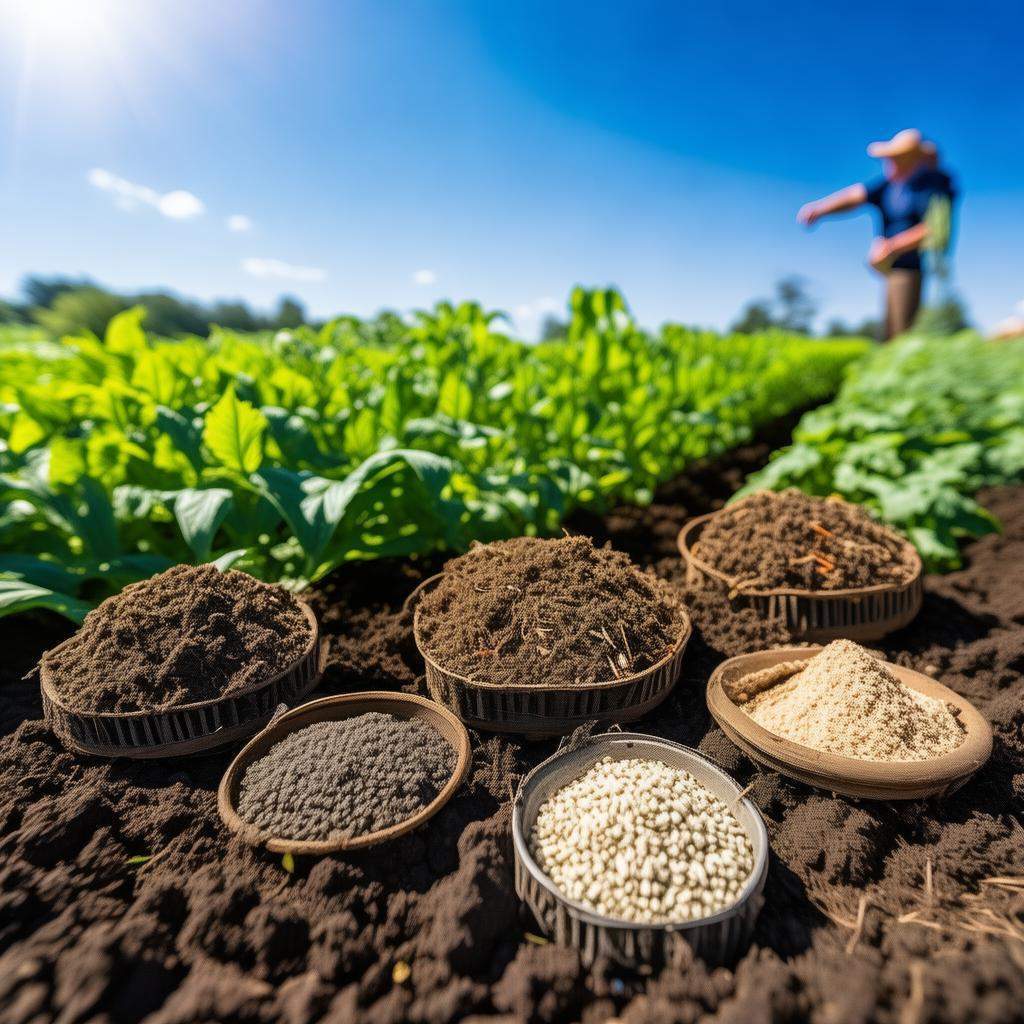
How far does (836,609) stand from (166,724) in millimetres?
2383

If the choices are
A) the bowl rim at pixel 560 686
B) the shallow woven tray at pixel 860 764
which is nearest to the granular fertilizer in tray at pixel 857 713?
the shallow woven tray at pixel 860 764

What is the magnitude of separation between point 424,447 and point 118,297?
2829cm

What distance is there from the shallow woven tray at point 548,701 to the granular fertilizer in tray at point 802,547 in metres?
0.88

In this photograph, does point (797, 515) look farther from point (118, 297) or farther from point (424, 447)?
point (118, 297)

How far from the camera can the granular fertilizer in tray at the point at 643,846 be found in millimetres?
1317

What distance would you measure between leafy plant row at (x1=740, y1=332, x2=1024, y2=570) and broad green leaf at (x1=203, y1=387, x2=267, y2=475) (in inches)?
110

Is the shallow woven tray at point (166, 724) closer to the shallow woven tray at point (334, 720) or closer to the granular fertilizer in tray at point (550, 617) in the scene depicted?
the shallow woven tray at point (334, 720)

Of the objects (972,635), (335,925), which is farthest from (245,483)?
(972,635)

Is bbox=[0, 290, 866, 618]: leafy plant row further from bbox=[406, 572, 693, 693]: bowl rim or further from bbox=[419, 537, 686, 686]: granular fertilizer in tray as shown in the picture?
bbox=[406, 572, 693, 693]: bowl rim

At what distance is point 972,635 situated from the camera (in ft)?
8.86

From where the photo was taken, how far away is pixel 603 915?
1.23 meters

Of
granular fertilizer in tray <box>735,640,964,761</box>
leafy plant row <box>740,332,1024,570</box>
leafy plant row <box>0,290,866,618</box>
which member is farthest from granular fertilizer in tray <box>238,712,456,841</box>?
leafy plant row <box>740,332,1024,570</box>

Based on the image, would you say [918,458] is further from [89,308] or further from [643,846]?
[89,308]

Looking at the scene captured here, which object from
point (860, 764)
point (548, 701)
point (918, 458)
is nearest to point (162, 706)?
point (548, 701)
